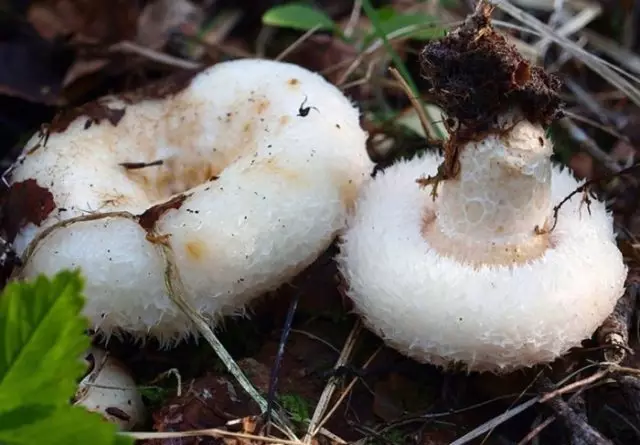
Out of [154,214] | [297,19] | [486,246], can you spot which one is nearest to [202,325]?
[154,214]

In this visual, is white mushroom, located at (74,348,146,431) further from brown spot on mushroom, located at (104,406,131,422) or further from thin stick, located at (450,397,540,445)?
thin stick, located at (450,397,540,445)

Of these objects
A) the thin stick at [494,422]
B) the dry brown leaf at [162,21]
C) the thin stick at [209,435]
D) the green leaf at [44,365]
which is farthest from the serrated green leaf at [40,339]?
the dry brown leaf at [162,21]

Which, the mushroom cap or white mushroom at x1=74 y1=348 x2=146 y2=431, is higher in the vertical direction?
the mushroom cap

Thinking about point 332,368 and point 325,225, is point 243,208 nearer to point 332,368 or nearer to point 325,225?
point 325,225

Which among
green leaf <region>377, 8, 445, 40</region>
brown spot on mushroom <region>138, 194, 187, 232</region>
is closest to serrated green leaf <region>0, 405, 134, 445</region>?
brown spot on mushroom <region>138, 194, 187, 232</region>

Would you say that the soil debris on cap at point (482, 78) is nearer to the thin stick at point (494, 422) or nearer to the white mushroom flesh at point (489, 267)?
the white mushroom flesh at point (489, 267)

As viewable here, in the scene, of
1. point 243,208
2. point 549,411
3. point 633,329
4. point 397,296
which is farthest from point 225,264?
point 633,329
